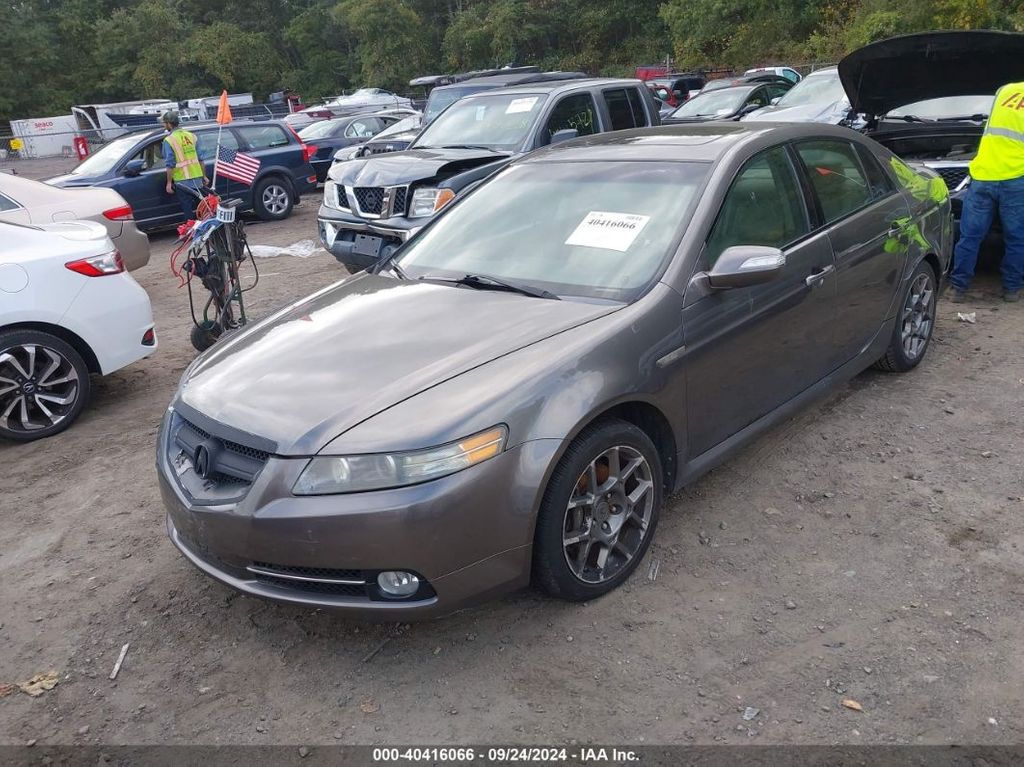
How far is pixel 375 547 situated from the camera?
8.30 feet

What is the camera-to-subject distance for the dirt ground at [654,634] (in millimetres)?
2557

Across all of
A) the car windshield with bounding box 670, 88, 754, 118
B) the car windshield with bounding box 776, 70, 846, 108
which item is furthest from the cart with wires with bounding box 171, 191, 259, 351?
the car windshield with bounding box 670, 88, 754, 118

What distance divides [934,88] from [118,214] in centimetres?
776

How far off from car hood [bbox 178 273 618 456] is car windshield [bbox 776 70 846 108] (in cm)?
914

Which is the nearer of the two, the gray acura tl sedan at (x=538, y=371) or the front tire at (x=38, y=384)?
the gray acura tl sedan at (x=538, y=371)

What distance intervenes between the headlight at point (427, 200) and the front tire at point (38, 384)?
9.80ft

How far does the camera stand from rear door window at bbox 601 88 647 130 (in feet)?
27.7

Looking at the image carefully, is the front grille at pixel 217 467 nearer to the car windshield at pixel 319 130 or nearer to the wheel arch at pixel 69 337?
the wheel arch at pixel 69 337

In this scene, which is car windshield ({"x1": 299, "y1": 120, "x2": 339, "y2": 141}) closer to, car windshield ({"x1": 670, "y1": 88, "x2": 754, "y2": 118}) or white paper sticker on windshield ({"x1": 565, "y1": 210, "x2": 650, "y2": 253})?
car windshield ({"x1": 670, "y1": 88, "x2": 754, "y2": 118})

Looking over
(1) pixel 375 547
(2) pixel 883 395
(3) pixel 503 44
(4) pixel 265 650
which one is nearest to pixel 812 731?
(1) pixel 375 547

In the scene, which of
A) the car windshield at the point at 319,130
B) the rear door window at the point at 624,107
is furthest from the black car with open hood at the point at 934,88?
the car windshield at the point at 319,130

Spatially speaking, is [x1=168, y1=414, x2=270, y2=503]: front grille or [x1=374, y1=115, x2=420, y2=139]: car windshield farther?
[x1=374, y1=115, x2=420, y2=139]: car windshield

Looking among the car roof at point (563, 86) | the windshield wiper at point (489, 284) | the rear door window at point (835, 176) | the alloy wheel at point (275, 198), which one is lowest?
the alloy wheel at point (275, 198)

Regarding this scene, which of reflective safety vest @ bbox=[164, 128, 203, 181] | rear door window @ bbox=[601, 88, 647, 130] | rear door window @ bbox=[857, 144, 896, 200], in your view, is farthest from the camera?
reflective safety vest @ bbox=[164, 128, 203, 181]
